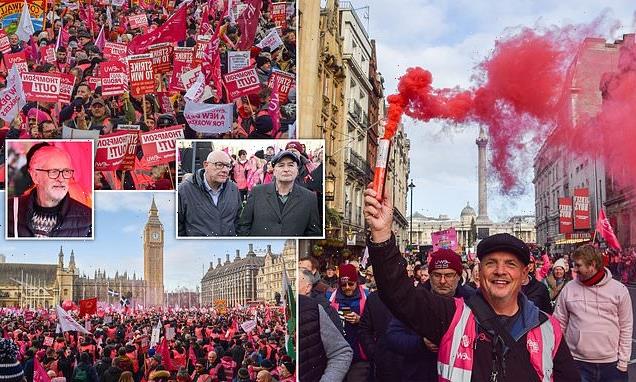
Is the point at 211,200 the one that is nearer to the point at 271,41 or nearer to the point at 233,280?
the point at 233,280

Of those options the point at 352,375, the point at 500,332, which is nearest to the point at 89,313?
the point at 352,375

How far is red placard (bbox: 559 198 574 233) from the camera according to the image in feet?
52.8

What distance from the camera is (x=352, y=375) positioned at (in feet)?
20.4

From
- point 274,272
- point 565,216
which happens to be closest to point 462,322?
point 274,272

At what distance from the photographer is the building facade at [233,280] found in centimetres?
600

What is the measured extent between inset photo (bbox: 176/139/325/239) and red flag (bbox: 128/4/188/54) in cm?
79

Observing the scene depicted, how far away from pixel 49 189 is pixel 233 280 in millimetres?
1548

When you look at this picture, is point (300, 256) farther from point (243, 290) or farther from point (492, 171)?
point (492, 171)

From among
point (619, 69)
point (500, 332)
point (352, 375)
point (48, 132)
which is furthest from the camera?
point (619, 69)

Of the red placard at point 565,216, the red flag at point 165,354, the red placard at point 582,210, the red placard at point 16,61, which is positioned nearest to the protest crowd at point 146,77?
the red placard at point 16,61

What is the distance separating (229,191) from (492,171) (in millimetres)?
3337

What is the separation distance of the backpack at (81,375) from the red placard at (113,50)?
2.45 m

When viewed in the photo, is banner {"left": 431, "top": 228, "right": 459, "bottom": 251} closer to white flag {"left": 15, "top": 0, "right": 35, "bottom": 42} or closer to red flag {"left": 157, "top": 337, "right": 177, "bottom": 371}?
red flag {"left": 157, "top": 337, "right": 177, "bottom": 371}

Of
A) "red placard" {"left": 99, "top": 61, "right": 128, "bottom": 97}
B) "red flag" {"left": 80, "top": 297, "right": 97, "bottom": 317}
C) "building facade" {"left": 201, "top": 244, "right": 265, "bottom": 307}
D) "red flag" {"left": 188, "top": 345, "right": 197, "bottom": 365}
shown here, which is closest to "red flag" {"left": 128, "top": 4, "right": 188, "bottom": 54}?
"red placard" {"left": 99, "top": 61, "right": 128, "bottom": 97}
